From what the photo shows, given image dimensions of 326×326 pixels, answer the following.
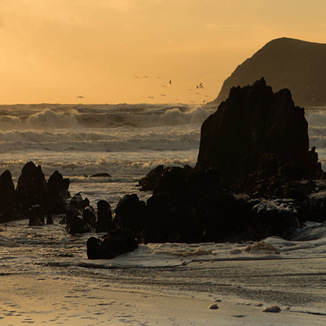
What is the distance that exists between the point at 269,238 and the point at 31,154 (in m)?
42.8

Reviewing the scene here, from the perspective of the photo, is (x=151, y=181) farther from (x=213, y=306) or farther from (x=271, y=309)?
(x=271, y=309)

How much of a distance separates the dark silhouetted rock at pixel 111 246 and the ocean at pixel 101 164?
0.15m

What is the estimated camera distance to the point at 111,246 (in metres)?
13.5

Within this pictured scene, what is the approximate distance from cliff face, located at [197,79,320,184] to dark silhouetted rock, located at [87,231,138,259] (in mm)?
Answer: 13622

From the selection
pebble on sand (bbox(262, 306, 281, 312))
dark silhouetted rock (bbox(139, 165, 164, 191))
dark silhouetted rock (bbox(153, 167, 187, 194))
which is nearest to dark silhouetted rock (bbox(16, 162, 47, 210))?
dark silhouetted rock (bbox(139, 165, 164, 191))

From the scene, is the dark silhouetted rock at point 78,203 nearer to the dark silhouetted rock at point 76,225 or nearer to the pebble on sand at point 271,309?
the dark silhouetted rock at point 76,225

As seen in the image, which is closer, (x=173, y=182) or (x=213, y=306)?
(x=213, y=306)

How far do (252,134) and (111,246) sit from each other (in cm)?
1618

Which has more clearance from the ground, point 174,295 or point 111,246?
point 111,246

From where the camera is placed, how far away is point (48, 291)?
34.4ft

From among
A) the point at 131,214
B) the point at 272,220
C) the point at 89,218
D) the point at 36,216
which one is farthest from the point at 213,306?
the point at 36,216

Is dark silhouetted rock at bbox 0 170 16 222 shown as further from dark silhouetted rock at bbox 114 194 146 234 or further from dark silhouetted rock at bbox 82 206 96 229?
dark silhouetted rock at bbox 114 194 146 234

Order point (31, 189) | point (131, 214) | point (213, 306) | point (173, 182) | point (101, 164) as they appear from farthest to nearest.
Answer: point (101, 164) → point (31, 189) → point (173, 182) → point (131, 214) → point (213, 306)

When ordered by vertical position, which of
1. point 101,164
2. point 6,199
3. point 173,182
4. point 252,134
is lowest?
point 6,199
